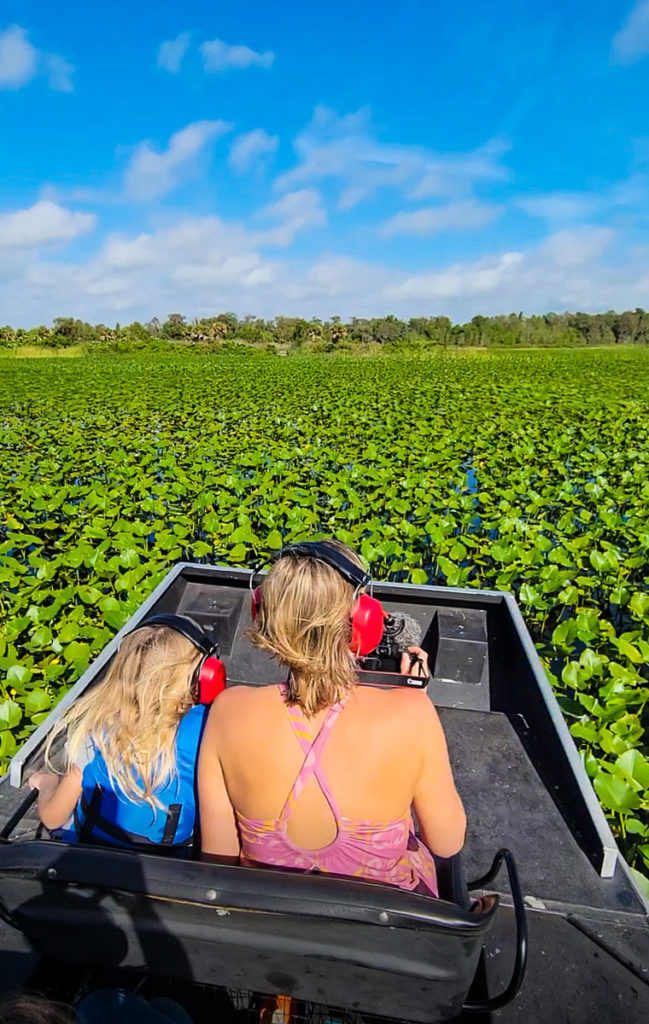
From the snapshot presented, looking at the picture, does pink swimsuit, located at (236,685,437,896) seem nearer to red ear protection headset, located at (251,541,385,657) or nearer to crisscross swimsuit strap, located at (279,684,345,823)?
crisscross swimsuit strap, located at (279,684,345,823)

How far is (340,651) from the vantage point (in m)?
1.12

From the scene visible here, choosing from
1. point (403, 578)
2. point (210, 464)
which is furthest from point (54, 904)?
point (210, 464)

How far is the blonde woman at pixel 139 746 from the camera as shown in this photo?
1.25 m

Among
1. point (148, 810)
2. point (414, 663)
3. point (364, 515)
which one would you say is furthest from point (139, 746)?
point (364, 515)

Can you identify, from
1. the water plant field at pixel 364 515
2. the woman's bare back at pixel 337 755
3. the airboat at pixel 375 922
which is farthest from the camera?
the water plant field at pixel 364 515

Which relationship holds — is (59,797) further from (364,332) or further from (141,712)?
(364,332)

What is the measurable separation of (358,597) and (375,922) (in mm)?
553

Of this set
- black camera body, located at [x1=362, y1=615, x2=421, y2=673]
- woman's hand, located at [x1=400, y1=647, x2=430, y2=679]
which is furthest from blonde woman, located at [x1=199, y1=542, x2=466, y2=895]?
black camera body, located at [x1=362, y1=615, x2=421, y2=673]

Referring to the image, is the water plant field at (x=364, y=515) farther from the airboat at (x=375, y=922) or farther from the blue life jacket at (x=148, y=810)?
the blue life jacket at (x=148, y=810)

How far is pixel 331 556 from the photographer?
3.84 feet

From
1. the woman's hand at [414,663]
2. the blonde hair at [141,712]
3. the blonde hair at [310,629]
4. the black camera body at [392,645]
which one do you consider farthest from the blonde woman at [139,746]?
the black camera body at [392,645]

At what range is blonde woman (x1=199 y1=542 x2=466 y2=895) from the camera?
109 cm

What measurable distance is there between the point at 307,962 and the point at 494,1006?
1.33 ft

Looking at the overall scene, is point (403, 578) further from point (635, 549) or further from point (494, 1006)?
point (494, 1006)
